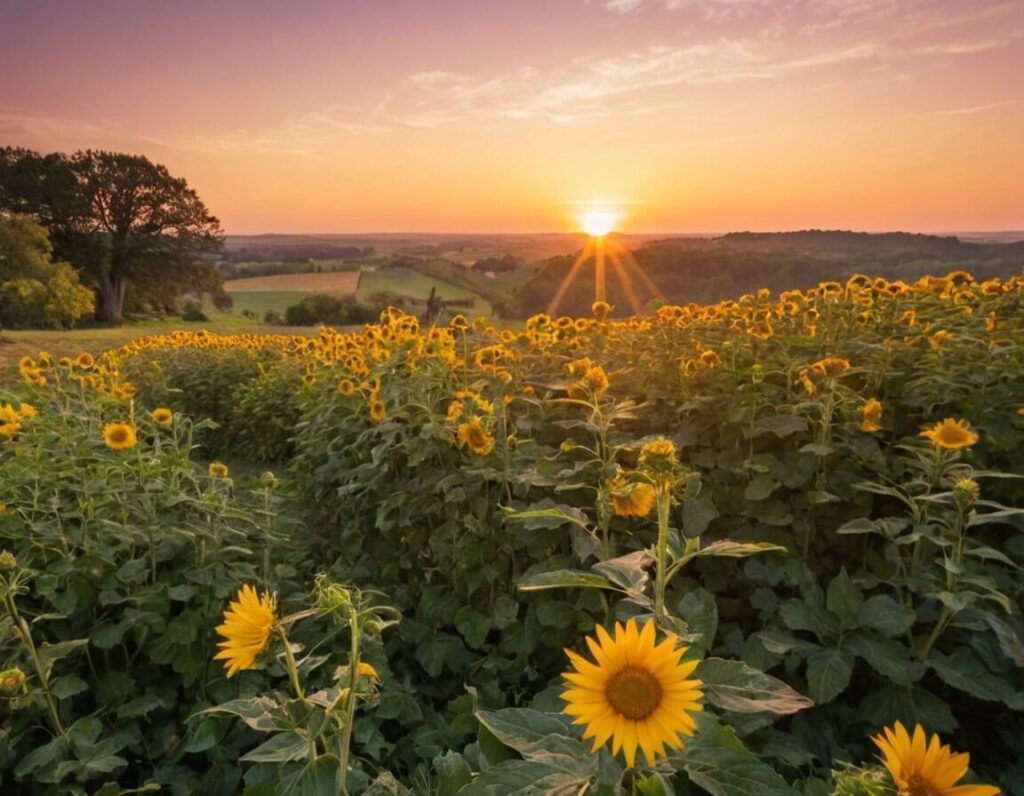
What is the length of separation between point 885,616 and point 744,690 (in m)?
1.03

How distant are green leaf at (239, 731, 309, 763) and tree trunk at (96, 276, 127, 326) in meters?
37.3

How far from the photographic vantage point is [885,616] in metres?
1.81

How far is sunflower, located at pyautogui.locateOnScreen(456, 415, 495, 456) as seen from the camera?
253 centimetres

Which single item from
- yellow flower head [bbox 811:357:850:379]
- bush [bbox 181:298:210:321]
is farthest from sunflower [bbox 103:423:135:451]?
bush [bbox 181:298:210:321]

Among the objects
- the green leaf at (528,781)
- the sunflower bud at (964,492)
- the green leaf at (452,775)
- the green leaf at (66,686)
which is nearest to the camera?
the green leaf at (528,781)

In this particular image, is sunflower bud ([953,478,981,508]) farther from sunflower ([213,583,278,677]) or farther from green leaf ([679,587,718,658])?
sunflower ([213,583,278,677])

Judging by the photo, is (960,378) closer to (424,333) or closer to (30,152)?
(424,333)

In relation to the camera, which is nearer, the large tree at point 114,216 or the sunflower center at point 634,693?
the sunflower center at point 634,693

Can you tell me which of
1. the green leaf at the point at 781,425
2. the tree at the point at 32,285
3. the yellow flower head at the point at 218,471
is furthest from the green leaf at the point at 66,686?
the tree at the point at 32,285

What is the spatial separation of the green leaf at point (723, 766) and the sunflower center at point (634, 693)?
0.15m

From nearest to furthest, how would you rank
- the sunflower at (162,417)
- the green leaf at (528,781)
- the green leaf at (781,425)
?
1. the green leaf at (528,781)
2. the green leaf at (781,425)
3. the sunflower at (162,417)

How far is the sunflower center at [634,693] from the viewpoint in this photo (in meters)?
0.84

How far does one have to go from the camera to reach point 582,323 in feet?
13.2

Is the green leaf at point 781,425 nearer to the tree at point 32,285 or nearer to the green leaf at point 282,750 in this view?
the green leaf at point 282,750
